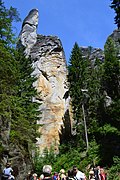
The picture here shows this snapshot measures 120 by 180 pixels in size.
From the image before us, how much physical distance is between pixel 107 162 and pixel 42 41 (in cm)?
3221

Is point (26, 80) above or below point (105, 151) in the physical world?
above

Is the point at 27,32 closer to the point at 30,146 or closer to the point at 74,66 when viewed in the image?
the point at 74,66

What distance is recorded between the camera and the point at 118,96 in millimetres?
42875

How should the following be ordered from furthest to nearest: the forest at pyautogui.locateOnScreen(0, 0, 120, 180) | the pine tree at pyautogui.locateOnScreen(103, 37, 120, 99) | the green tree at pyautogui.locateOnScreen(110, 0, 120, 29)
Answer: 1. the pine tree at pyautogui.locateOnScreen(103, 37, 120, 99)
2. the forest at pyautogui.locateOnScreen(0, 0, 120, 180)
3. the green tree at pyautogui.locateOnScreen(110, 0, 120, 29)

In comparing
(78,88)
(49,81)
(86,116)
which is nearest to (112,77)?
(78,88)

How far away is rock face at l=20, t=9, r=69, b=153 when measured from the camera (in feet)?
181

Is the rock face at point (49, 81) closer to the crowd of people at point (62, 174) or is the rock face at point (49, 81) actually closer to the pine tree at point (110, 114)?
the pine tree at point (110, 114)

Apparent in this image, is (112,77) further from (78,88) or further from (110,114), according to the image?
(110,114)

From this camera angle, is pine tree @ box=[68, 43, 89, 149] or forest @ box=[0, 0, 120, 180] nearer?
forest @ box=[0, 0, 120, 180]

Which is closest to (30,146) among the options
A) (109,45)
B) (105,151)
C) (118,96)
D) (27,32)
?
(105,151)

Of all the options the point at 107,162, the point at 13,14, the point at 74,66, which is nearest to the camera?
the point at 13,14

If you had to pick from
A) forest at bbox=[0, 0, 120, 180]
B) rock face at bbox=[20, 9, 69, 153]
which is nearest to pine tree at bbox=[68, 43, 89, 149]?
forest at bbox=[0, 0, 120, 180]

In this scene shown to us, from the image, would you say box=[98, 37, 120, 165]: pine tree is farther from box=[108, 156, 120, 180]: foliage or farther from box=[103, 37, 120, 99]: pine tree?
box=[108, 156, 120, 180]: foliage

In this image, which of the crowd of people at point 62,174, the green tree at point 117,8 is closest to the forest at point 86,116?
the green tree at point 117,8
